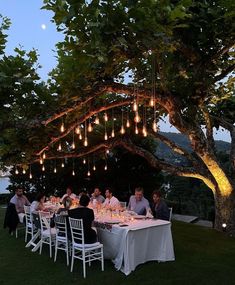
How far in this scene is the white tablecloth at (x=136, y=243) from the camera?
7.21m

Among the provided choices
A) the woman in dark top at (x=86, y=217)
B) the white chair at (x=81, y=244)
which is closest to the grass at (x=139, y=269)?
the white chair at (x=81, y=244)

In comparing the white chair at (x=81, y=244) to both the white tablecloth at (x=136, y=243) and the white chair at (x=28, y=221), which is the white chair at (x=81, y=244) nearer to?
the white tablecloth at (x=136, y=243)

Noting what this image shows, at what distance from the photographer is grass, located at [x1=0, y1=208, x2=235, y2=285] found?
682 centimetres

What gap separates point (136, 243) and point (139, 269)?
19.4 inches

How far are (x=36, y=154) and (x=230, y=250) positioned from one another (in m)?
5.84

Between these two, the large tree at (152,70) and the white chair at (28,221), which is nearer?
the large tree at (152,70)

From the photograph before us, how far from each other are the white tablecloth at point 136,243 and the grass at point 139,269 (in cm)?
16

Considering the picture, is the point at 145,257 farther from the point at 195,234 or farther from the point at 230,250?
the point at 195,234

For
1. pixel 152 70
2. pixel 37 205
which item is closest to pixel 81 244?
pixel 37 205

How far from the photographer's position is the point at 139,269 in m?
7.30

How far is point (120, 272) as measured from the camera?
7.20 meters

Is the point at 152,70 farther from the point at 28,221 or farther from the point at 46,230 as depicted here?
the point at 28,221

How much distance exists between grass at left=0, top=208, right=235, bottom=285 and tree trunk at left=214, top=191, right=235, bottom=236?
1790 mm

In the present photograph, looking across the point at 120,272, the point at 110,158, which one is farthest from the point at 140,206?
the point at 110,158
